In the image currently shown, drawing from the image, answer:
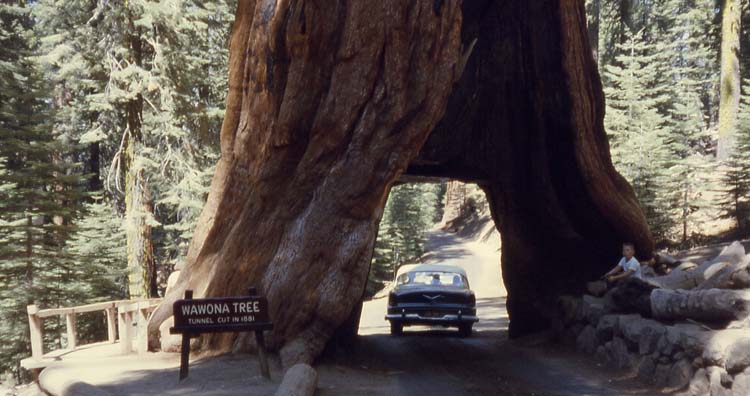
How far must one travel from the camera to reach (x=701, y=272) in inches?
405

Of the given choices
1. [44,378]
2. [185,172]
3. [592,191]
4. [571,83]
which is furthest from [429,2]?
[185,172]

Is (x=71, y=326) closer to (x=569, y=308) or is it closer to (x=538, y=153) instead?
(x=569, y=308)

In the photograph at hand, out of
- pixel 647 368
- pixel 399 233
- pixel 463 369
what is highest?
pixel 647 368

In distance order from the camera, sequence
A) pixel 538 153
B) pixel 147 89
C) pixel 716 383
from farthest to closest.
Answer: pixel 147 89
pixel 538 153
pixel 716 383

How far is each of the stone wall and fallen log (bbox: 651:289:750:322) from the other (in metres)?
0.17

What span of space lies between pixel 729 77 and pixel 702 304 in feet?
69.6

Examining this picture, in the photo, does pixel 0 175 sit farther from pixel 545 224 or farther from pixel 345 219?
pixel 545 224

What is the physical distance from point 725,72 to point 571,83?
53.4 feet

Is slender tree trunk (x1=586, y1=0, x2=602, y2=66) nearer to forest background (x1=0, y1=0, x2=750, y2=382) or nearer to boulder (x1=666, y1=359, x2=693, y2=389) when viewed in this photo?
forest background (x1=0, y1=0, x2=750, y2=382)

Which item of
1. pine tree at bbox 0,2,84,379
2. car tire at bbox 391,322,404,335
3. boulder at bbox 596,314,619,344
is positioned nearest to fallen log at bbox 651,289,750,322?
boulder at bbox 596,314,619,344

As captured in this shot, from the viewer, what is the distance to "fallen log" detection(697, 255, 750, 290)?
8430mm

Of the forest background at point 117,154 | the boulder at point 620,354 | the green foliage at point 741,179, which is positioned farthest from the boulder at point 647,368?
the green foliage at point 741,179

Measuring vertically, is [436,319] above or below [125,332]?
below

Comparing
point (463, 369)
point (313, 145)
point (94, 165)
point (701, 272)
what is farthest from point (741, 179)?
point (94, 165)
